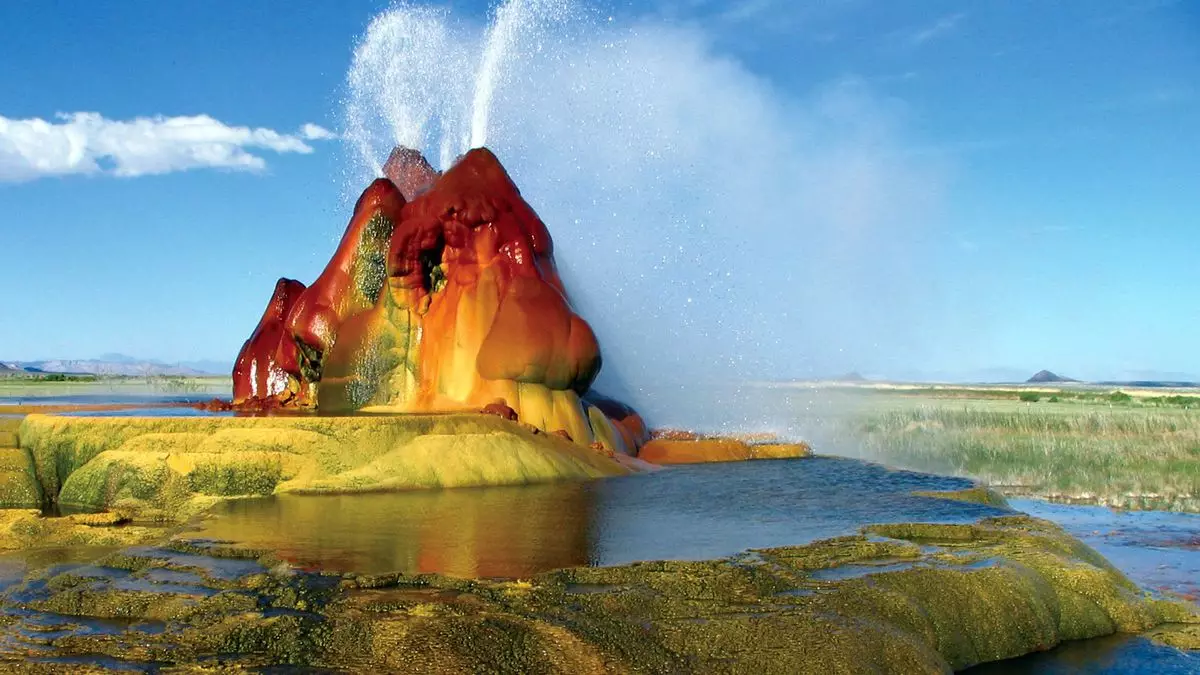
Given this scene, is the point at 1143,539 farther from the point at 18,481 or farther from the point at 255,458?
the point at 18,481

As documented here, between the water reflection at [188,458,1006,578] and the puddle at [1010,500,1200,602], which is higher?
the water reflection at [188,458,1006,578]

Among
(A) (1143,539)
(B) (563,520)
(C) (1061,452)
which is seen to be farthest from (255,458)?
(C) (1061,452)

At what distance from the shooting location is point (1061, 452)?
25.8 m

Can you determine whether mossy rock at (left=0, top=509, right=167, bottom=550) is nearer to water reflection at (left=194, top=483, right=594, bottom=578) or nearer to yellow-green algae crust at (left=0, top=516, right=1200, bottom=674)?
water reflection at (left=194, top=483, right=594, bottom=578)

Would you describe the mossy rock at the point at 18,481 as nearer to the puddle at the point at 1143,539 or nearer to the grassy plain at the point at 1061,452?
the puddle at the point at 1143,539

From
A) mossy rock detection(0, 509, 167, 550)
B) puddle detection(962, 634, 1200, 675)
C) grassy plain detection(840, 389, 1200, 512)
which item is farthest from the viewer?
grassy plain detection(840, 389, 1200, 512)

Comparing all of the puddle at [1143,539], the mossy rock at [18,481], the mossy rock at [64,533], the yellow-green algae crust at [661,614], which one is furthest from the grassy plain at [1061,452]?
the mossy rock at [18,481]

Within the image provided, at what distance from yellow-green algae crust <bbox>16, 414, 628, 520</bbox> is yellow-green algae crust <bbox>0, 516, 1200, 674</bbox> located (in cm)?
570

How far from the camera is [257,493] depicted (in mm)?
15148

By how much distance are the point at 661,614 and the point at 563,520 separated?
484 cm

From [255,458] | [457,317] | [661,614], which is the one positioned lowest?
[661,614]

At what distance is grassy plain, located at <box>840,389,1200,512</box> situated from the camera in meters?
20.5

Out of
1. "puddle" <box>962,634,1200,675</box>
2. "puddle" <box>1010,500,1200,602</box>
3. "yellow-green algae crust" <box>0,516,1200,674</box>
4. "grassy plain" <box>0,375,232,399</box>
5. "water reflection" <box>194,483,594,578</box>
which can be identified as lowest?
"puddle" <box>962,634,1200,675</box>

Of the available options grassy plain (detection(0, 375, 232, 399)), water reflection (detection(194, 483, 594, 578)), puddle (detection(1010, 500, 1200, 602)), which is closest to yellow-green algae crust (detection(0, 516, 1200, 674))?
water reflection (detection(194, 483, 594, 578))
